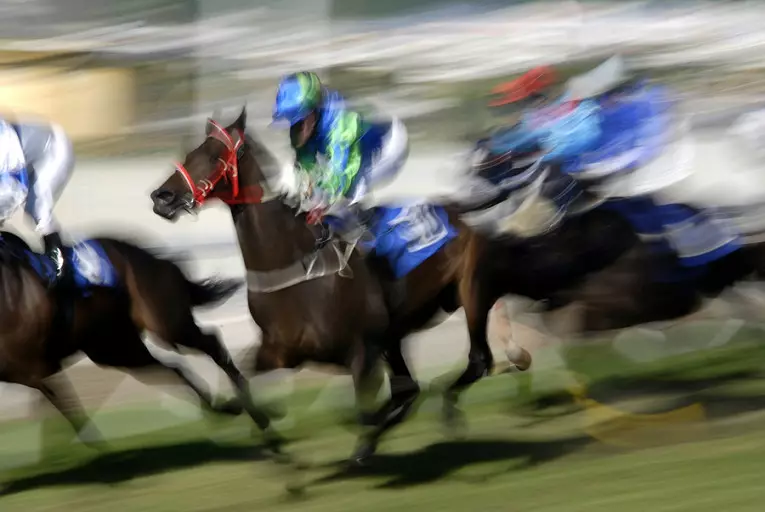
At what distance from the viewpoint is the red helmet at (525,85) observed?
3828 millimetres

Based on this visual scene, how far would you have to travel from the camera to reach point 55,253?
3197mm

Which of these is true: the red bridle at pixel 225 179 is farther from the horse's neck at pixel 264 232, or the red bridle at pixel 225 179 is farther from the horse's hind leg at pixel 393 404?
the horse's hind leg at pixel 393 404

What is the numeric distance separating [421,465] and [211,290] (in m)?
0.86

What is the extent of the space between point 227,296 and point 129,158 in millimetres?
531

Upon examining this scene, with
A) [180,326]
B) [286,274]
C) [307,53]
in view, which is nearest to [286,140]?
[307,53]

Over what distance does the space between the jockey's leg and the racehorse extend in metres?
0.05

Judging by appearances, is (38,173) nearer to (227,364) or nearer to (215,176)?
(215,176)

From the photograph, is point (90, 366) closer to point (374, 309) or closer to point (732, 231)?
point (374, 309)

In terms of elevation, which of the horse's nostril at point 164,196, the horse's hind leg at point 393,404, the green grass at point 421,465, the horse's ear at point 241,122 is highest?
the horse's ear at point 241,122

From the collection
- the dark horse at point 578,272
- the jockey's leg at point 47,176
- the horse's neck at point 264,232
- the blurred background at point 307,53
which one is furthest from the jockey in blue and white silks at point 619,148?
the jockey's leg at point 47,176

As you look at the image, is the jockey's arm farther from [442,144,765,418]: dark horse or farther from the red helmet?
the red helmet

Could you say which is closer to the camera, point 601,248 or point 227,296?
point 227,296

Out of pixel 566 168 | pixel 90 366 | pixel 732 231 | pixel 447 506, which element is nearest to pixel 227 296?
pixel 90 366

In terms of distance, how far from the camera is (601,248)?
12.3 feet
